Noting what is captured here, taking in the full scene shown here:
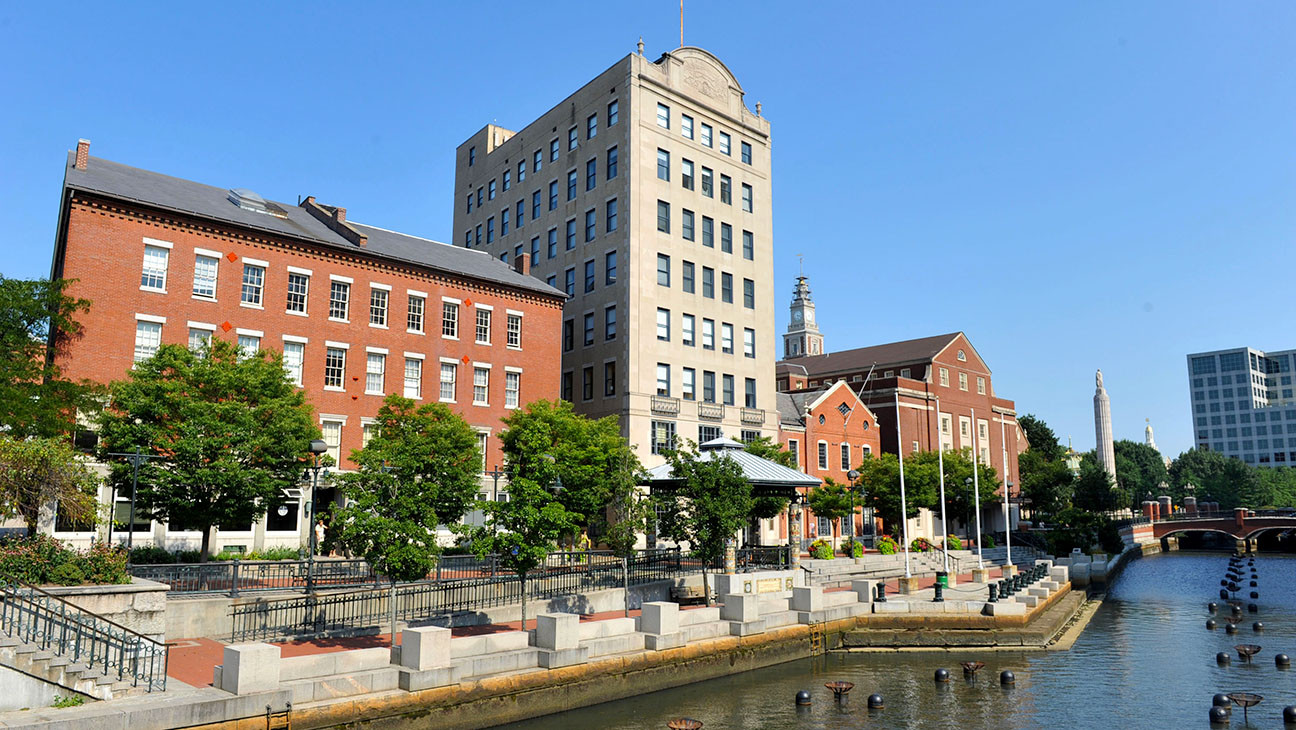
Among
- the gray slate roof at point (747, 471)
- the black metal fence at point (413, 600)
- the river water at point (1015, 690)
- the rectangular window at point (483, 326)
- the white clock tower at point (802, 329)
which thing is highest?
the white clock tower at point (802, 329)

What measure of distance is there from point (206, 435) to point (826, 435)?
45.6m

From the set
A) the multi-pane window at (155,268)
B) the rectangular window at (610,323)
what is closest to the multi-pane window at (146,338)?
the multi-pane window at (155,268)

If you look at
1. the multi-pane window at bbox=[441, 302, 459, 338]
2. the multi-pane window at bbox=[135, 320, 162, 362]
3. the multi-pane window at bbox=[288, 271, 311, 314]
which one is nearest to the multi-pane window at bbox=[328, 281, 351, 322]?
the multi-pane window at bbox=[288, 271, 311, 314]

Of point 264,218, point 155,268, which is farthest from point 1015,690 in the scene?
point 264,218

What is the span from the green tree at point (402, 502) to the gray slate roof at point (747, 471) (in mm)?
8826

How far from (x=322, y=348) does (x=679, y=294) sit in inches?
853

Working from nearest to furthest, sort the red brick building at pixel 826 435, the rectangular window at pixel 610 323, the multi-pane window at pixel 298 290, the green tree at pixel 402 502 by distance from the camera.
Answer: the green tree at pixel 402 502
the multi-pane window at pixel 298 290
the rectangular window at pixel 610 323
the red brick building at pixel 826 435

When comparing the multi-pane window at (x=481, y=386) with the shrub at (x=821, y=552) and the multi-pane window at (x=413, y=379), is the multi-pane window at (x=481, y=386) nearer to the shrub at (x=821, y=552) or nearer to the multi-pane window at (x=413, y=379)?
the multi-pane window at (x=413, y=379)

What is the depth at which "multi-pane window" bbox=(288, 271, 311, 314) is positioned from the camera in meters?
38.2

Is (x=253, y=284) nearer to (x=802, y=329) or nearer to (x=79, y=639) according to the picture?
(x=79, y=639)

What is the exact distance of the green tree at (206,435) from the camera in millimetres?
25938

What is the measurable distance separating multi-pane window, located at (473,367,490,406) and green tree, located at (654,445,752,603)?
16.9m

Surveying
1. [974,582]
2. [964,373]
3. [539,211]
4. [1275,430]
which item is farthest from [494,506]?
[1275,430]

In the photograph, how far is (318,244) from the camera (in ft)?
127
